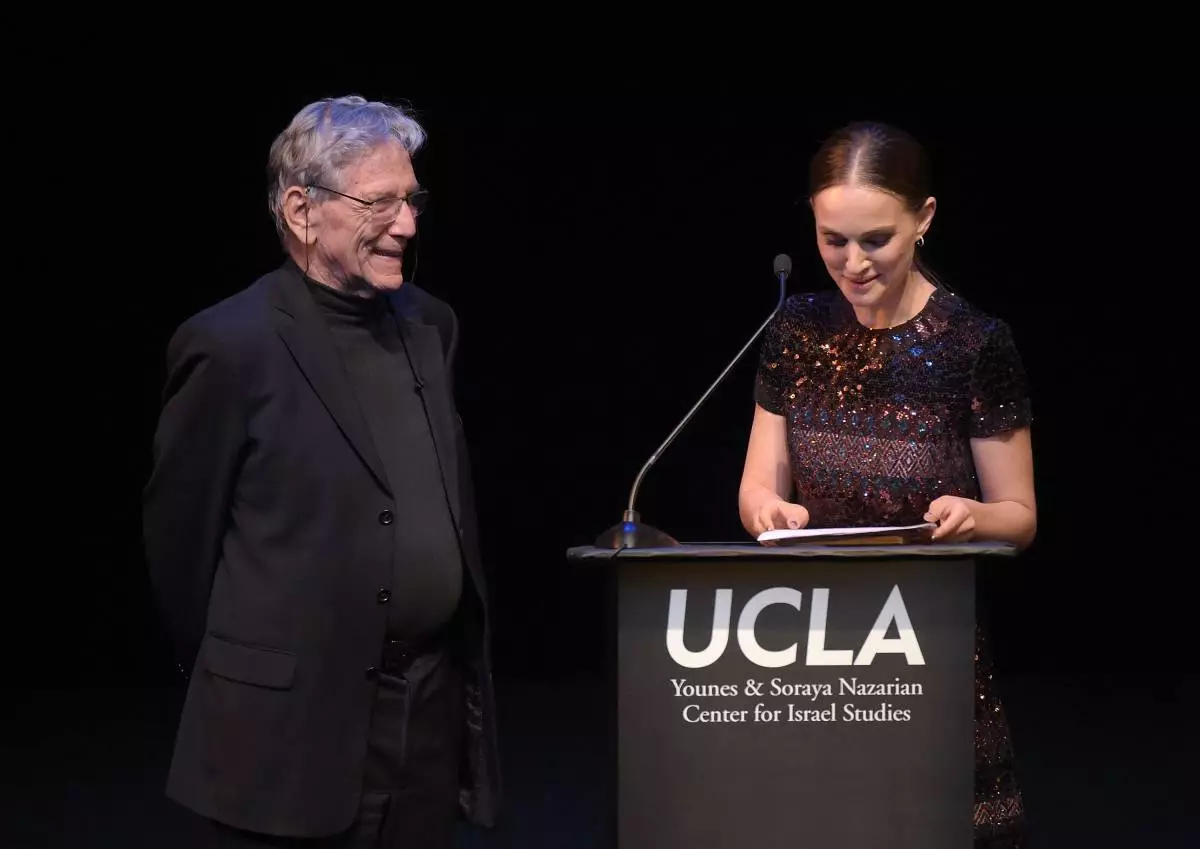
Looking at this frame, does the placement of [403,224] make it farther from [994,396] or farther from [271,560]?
[994,396]

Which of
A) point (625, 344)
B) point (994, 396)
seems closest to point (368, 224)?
point (994, 396)

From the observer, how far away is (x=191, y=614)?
2002 millimetres

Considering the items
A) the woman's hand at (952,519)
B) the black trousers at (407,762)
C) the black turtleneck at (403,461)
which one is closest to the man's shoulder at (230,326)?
the black turtleneck at (403,461)

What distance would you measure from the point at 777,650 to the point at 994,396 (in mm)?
546

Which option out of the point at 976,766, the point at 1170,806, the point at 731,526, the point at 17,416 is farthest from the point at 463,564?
the point at 17,416

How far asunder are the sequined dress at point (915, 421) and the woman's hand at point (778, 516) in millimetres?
89

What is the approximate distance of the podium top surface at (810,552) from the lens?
179cm

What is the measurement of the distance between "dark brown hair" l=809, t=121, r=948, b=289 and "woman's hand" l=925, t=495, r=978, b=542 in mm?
423

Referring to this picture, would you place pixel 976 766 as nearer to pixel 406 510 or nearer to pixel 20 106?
pixel 406 510

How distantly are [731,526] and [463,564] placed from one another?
292 centimetres

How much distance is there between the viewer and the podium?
1.82 metres

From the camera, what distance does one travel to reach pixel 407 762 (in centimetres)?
202

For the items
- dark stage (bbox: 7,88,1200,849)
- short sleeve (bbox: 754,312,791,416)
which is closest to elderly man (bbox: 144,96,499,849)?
short sleeve (bbox: 754,312,791,416)

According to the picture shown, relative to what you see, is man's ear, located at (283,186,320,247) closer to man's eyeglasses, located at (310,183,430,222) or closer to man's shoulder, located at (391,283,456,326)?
man's eyeglasses, located at (310,183,430,222)
